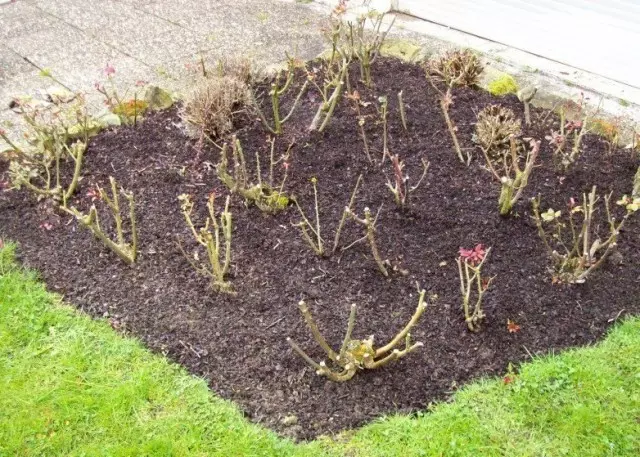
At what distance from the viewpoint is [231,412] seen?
2.62 m

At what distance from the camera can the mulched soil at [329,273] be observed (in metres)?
2.77

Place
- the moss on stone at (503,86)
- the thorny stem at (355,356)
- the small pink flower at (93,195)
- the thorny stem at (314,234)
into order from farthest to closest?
the moss on stone at (503,86) < the small pink flower at (93,195) < the thorny stem at (314,234) < the thorny stem at (355,356)

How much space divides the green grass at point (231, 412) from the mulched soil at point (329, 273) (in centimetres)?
9

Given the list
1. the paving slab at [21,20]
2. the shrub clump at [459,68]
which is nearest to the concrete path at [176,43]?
the paving slab at [21,20]

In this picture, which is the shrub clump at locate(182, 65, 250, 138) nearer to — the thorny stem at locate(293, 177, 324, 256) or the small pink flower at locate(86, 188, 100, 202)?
→ the small pink flower at locate(86, 188, 100, 202)

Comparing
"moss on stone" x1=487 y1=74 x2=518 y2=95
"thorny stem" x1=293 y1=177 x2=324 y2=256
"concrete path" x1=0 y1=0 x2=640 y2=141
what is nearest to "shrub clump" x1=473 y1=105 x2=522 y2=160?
"moss on stone" x1=487 y1=74 x2=518 y2=95

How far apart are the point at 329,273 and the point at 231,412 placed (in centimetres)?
95

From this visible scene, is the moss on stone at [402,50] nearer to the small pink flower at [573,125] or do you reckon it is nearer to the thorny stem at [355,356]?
the small pink flower at [573,125]

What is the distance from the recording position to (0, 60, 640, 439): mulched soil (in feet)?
9.09

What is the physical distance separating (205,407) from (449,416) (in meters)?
1.06

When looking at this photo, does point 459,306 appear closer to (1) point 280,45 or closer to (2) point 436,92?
(2) point 436,92

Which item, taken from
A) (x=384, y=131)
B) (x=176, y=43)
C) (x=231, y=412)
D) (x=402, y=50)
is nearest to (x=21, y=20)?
(x=176, y=43)

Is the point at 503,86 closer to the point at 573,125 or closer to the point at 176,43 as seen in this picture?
the point at 573,125

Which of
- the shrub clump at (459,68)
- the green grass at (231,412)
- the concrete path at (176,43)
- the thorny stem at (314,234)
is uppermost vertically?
the shrub clump at (459,68)
